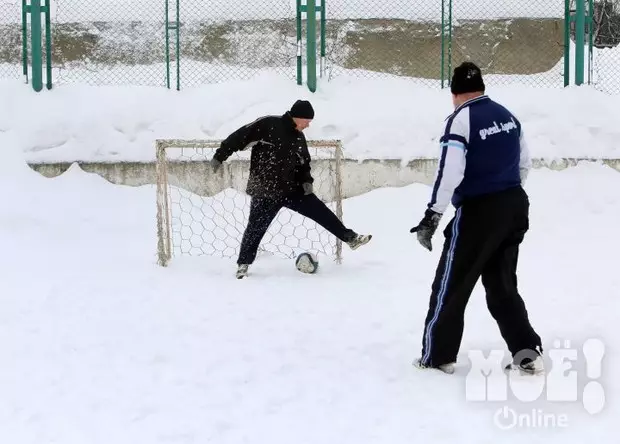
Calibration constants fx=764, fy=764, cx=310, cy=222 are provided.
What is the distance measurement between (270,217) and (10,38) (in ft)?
17.3

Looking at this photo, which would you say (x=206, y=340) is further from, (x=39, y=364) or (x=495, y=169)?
(x=495, y=169)

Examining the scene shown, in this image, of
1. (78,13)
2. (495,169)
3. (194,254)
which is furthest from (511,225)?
(78,13)

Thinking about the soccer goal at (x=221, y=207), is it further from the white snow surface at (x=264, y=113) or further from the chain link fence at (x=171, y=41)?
the chain link fence at (x=171, y=41)

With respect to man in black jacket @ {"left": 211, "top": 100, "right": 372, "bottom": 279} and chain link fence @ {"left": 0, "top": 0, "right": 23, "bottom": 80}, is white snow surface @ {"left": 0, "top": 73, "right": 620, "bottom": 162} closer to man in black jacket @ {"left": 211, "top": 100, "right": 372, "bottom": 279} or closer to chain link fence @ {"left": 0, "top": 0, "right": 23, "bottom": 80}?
chain link fence @ {"left": 0, "top": 0, "right": 23, "bottom": 80}

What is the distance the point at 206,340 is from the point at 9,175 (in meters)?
4.99

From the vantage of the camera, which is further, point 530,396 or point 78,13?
point 78,13

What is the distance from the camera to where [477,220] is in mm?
3482

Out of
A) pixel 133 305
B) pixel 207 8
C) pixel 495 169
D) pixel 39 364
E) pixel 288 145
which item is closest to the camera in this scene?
pixel 495 169

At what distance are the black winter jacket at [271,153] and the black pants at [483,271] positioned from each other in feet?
8.82

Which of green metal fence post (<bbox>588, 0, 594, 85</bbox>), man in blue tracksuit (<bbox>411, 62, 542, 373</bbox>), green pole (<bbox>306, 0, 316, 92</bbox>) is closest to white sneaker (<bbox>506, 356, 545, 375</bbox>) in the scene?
man in blue tracksuit (<bbox>411, 62, 542, 373</bbox>)

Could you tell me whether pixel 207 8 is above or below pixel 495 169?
above

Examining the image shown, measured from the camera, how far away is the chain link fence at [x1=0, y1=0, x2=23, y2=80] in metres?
9.41

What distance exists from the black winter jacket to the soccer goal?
69 centimetres

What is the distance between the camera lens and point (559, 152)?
28.4 feet
